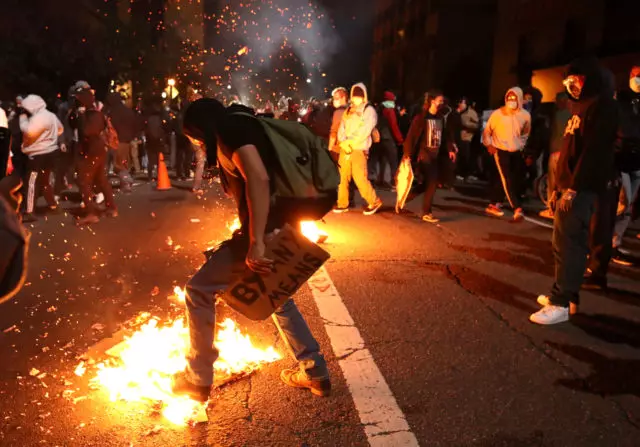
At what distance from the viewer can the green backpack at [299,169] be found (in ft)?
10.6

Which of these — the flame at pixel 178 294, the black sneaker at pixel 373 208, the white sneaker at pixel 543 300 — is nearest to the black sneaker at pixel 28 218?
the flame at pixel 178 294

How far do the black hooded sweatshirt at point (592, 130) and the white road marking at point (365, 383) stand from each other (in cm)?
217

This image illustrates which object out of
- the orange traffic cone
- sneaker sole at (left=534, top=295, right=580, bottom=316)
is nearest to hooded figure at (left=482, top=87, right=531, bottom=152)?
sneaker sole at (left=534, top=295, right=580, bottom=316)

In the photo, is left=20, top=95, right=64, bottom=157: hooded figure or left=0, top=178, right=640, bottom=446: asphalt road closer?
left=0, top=178, right=640, bottom=446: asphalt road

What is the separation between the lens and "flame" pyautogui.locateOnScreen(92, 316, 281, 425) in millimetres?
3564

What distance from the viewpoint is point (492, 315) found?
5.18 metres

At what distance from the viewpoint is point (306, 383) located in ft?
12.2

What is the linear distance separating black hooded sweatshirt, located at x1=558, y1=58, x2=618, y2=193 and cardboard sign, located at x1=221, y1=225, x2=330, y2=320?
252 cm

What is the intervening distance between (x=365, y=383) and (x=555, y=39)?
86.6 feet

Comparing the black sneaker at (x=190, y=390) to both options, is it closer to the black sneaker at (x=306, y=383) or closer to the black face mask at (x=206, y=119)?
the black sneaker at (x=306, y=383)

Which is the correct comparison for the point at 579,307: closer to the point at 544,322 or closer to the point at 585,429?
the point at 544,322

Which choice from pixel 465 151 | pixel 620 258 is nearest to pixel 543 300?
pixel 620 258

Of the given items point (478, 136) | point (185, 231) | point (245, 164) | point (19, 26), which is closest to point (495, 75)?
point (478, 136)

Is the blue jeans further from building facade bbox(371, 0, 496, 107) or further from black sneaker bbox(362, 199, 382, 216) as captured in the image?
building facade bbox(371, 0, 496, 107)
